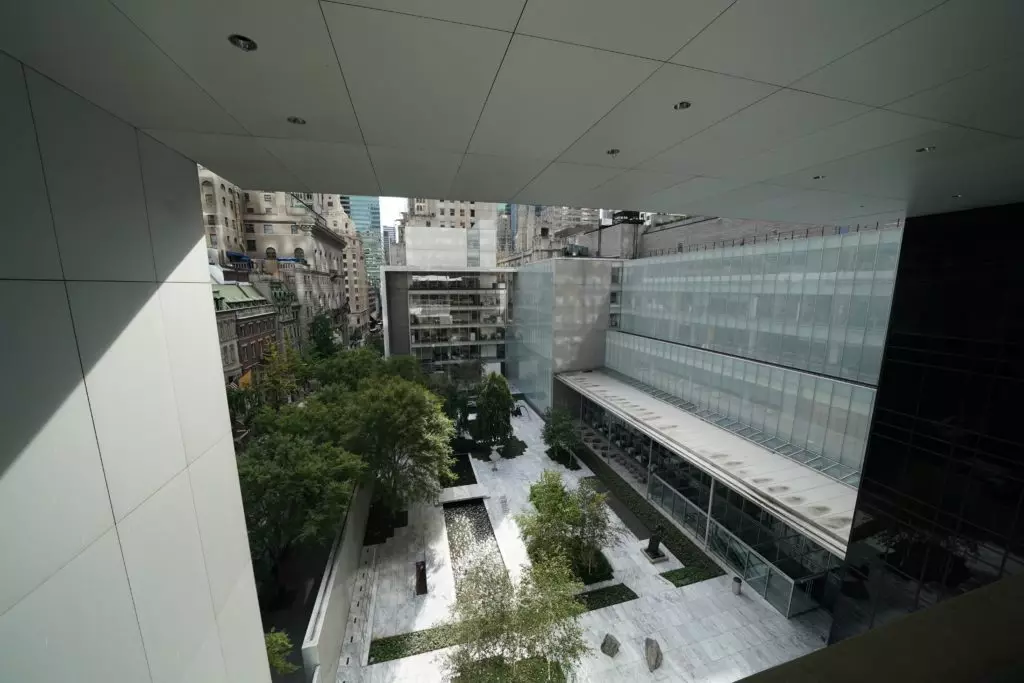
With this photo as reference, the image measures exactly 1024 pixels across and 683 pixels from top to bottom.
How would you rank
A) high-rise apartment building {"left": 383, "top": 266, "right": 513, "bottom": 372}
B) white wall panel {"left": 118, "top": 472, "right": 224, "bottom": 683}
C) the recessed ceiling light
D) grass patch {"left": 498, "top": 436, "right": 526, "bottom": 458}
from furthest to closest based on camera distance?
high-rise apartment building {"left": 383, "top": 266, "right": 513, "bottom": 372} < grass patch {"left": 498, "top": 436, "right": 526, "bottom": 458} < white wall panel {"left": 118, "top": 472, "right": 224, "bottom": 683} < the recessed ceiling light

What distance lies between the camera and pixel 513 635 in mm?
7883

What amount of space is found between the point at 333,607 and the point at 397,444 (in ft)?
16.4

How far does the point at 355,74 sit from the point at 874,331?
47.4 feet

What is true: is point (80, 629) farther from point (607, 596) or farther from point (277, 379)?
point (277, 379)

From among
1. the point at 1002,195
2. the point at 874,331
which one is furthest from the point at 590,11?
the point at 874,331

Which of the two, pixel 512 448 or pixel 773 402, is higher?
pixel 773 402

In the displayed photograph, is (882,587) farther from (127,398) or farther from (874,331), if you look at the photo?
(127,398)

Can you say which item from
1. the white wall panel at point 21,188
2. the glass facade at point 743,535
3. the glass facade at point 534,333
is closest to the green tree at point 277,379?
the glass facade at point 534,333

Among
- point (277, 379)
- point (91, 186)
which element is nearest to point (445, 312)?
point (277, 379)

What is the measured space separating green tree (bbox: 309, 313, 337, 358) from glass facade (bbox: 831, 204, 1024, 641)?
116 ft

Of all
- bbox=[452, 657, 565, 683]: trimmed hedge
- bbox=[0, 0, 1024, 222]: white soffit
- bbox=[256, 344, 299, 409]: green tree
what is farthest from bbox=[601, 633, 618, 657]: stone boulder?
bbox=[256, 344, 299, 409]: green tree

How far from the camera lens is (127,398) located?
2314 millimetres

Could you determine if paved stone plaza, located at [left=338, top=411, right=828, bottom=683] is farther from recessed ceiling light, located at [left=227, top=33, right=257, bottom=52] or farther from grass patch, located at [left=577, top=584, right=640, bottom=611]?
recessed ceiling light, located at [left=227, top=33, right=257, bottom=52]

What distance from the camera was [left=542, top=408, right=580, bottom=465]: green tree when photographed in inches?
725
